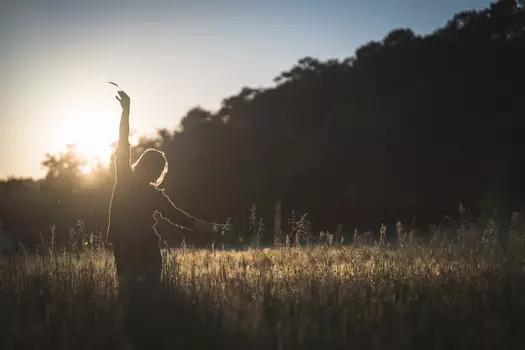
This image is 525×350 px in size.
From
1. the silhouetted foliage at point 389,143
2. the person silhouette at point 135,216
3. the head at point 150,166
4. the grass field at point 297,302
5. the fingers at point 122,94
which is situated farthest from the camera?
the silhouetted foliage at point 389,143

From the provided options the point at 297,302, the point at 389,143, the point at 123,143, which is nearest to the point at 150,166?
the point at 123,143

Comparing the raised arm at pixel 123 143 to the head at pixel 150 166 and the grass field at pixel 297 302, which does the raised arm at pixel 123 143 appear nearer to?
the head at pixel 150 166

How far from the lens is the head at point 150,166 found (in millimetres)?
7445

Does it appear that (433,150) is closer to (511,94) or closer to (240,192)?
(511,94)

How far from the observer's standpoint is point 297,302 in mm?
6148

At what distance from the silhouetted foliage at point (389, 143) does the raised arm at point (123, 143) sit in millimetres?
17219

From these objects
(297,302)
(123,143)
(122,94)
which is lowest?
(297,302)

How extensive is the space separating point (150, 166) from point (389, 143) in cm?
2629

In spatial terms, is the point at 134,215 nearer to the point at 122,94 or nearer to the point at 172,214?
the point at 172,214

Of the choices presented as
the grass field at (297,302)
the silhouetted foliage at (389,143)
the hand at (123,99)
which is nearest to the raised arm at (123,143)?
the hand at (123,99)

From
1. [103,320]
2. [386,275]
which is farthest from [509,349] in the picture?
[103,320]

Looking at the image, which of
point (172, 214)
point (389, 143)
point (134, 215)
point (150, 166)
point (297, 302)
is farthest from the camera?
point (389, 143)

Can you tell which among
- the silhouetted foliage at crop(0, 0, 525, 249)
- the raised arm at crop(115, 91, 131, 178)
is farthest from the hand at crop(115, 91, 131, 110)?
the silhouetted foliage at crop(0, 0, 525, 249)

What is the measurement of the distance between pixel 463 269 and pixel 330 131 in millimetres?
27908
